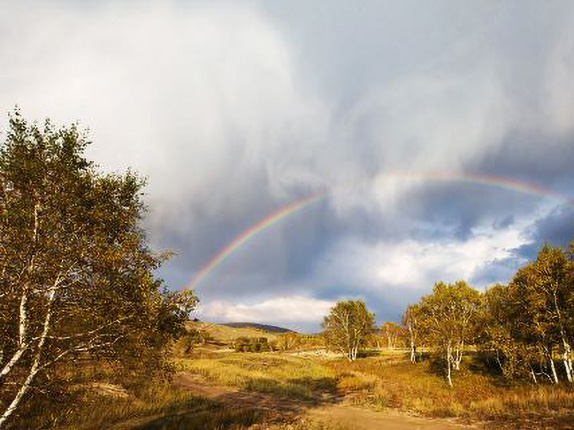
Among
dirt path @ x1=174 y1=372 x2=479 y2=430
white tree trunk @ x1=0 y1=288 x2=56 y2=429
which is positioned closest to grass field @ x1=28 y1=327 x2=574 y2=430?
dirt path @ x1=174 y1=372 x2=479 y2=430

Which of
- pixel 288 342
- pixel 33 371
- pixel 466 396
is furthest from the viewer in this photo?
pixel 288 342

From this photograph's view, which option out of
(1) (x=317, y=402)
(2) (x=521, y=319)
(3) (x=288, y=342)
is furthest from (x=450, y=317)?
(3) (x=288, y=342)

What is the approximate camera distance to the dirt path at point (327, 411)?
22122 mm

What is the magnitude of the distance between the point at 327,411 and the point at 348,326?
54610mm

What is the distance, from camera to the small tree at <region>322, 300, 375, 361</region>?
3071 inches

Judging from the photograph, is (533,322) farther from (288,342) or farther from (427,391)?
(288,342)

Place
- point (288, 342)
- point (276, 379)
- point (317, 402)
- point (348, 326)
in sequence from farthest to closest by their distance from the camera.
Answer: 1. point (288, 342)
2. point (348, 326)
3. point (276, 379)
4. point (317, 402)

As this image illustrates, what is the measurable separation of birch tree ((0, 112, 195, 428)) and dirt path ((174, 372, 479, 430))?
16907 millimetres

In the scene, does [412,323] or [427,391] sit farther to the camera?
[412,323]

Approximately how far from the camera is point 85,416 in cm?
1948

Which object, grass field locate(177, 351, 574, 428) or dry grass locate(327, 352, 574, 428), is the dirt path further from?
dry grass locate(327, 352, 574, 428)

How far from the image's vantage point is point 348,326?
79.2 meters

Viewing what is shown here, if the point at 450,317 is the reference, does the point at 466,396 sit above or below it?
below

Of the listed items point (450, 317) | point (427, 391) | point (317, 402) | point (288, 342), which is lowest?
point (317, 402)
